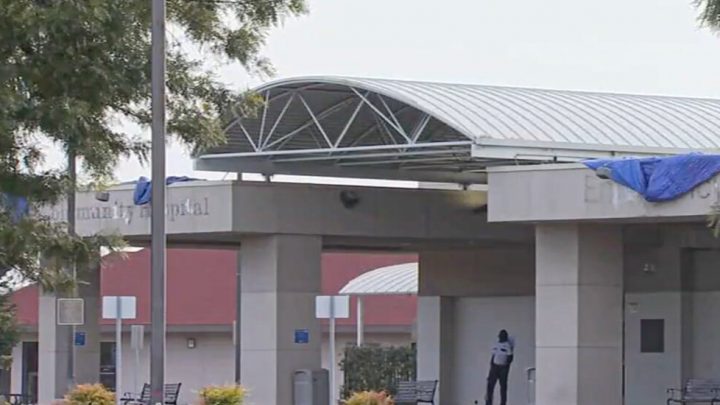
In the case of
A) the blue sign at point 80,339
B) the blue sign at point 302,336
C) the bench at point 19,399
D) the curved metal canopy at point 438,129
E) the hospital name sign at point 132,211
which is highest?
the curved metal canopy at point 438,129

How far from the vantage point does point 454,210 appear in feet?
135

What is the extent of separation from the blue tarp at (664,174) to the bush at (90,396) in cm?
974

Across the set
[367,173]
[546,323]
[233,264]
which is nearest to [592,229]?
[546,323]

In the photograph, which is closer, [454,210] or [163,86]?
[163,86]

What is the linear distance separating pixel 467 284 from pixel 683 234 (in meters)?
8.01

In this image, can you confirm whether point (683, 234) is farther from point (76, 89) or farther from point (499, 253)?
point (76, 89)

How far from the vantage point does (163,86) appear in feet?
67.8

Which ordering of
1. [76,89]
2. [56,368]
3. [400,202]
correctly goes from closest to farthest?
[76,89] → [400,202] → [56,368]

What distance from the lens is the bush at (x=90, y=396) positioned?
34812 mm

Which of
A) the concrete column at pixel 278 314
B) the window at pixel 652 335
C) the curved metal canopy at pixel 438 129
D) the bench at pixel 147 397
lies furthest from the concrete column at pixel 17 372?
the window at pixel 652 335

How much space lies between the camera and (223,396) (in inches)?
1316

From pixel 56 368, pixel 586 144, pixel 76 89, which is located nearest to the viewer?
pixel 76 89

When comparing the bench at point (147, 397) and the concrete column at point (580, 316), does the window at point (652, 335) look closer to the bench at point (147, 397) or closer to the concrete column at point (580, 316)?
the concrete column at point (580, 316)

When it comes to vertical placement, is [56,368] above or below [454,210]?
below
